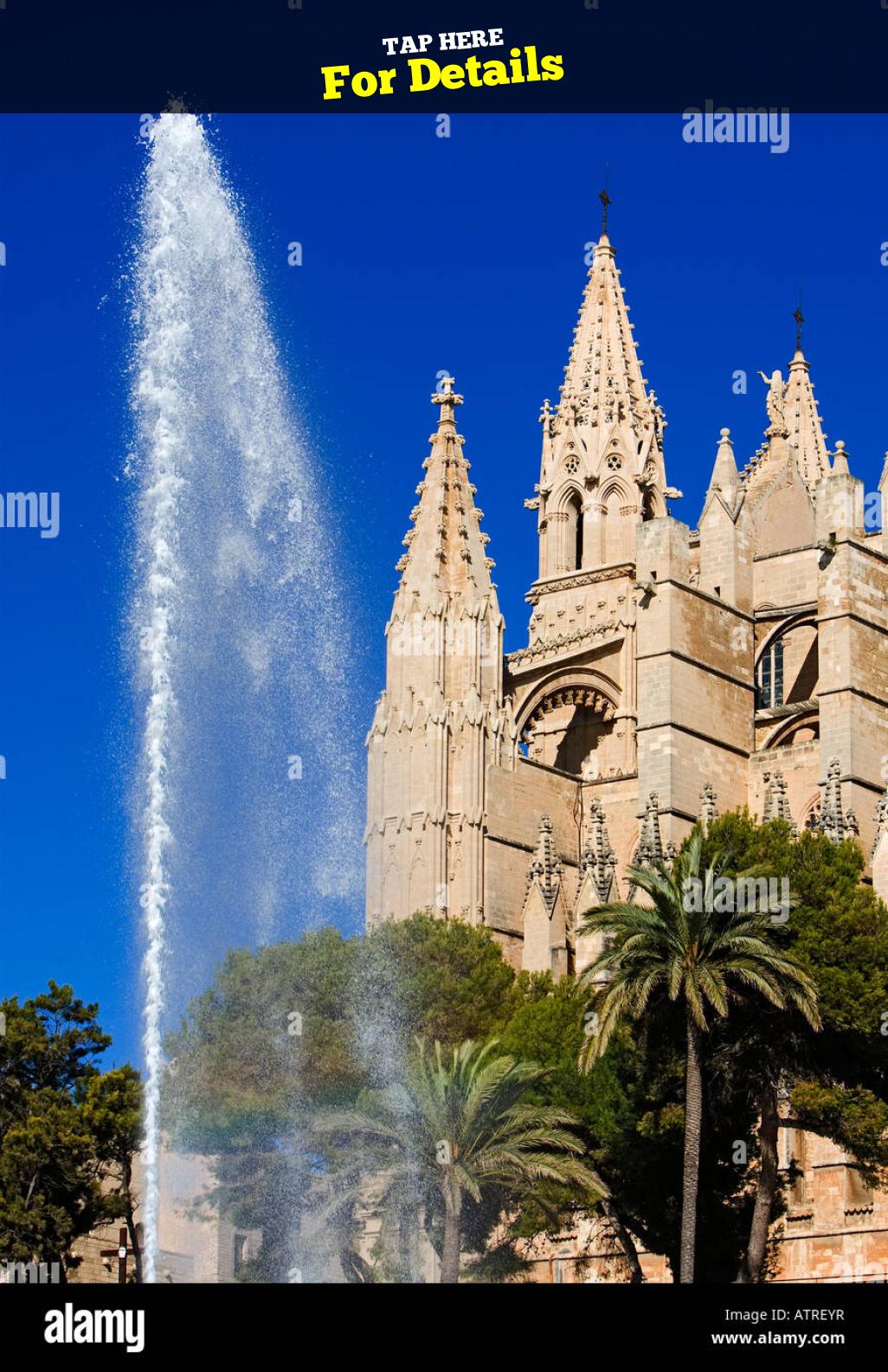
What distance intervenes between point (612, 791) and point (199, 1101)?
18795 mm

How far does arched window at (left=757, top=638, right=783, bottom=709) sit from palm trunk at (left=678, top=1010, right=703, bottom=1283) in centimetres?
2599

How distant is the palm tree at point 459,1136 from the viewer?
1766 inches

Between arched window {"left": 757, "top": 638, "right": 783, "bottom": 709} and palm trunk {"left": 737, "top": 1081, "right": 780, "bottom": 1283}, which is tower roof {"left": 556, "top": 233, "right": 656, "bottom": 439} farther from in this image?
palm trunk {"left": 737, "top": 1081, "right": 780, "bottom": 1283}

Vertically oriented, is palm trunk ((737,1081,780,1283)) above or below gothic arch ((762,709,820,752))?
below

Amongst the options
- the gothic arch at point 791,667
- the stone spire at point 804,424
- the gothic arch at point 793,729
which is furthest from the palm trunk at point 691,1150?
the stone spire at point 804,424

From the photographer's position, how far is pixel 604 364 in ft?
248

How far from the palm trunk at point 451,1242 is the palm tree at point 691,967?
2.97 metres

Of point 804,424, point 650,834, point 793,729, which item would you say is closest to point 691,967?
point 650,834

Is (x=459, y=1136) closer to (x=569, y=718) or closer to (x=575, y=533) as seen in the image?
(x=569, y=718)

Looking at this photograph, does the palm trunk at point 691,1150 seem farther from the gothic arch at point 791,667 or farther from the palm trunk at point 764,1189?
the gothic arch at point 791,667

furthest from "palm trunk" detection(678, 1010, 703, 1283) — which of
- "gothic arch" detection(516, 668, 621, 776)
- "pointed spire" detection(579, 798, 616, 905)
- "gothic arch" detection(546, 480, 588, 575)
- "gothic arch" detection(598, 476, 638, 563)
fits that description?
"gothic arch" detection(546, 480, 588, 575)

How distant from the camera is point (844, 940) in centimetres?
4750

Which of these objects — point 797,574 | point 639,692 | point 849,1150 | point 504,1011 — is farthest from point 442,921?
point 797,574

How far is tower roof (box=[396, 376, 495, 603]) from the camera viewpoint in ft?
209
